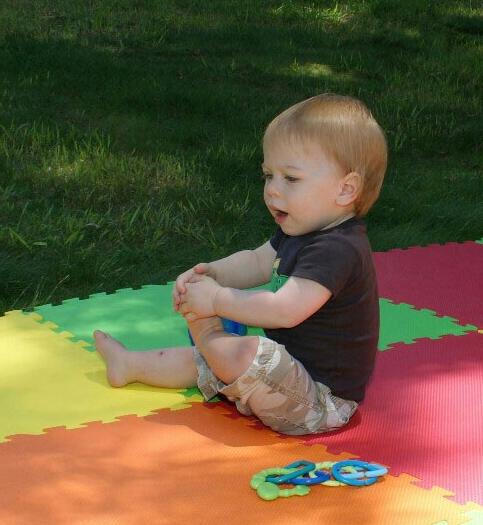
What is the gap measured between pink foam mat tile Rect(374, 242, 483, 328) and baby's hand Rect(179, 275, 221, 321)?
122 cm

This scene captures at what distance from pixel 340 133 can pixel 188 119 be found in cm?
371

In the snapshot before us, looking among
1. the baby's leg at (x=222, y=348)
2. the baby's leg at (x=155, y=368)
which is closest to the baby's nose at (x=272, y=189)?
the baby's leg at (x=222, y=348)

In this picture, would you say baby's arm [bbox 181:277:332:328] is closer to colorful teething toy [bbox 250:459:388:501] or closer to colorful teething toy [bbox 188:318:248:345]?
colorful teething toy [bbox 188:318:248:345]

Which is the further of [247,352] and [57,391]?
[57,391]

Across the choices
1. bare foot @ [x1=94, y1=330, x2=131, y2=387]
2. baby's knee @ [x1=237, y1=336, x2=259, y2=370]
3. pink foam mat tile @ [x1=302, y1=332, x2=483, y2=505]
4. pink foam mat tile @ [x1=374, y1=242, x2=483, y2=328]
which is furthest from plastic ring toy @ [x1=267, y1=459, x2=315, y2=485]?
pink foam mat tile @ [x1=374, y1=242, x2=483, y2=328]

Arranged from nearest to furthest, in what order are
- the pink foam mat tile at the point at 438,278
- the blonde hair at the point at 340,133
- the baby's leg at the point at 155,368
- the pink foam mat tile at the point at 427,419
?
the pink foam mat tile at the point at 427,419 → the blonde hair at the point at 340,133 → the baby's leg at the point at 155,368 → the pink foam mat tile at the point at 438,278

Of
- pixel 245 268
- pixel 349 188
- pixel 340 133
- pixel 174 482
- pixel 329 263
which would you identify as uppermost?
pixel 340 133

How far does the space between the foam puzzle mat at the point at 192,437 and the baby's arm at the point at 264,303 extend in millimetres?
288

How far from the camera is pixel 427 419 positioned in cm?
278

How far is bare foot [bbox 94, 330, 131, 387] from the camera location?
117 inches

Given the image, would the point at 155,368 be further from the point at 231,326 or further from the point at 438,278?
the point at 438,278

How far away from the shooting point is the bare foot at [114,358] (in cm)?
298

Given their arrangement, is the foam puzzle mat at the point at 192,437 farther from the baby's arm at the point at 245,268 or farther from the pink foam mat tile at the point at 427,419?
the baby's arm at the point at 245,268

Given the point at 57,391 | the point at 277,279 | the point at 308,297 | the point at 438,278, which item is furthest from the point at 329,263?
the point at 438,278
